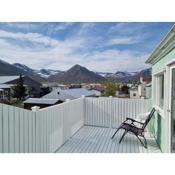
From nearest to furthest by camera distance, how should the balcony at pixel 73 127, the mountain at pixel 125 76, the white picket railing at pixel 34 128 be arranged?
the white picket railing at pixel 34 128 → the balcony at pixel 73 127 → the mountain at pixel 125 76

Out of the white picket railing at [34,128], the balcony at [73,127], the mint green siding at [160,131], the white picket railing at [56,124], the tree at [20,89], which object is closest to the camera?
the white picket railing at [34,128]

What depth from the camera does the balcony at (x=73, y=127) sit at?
2.99m

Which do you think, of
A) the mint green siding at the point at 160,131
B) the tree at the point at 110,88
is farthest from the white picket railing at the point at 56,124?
the tree at the point at 110,88

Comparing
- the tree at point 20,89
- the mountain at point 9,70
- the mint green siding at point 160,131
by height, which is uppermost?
the mountain at point 9,70

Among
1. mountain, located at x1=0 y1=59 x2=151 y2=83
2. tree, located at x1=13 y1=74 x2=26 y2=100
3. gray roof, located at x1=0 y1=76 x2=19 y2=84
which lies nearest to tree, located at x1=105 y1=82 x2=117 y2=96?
mountain, located at x1=0 y1=59 x2=151 y2=83

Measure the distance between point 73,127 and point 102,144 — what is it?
1178mm

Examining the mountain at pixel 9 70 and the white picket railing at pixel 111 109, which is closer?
the white picket railing at pixel 111 109

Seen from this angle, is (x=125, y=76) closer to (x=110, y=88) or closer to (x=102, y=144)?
(x=110, y=88)

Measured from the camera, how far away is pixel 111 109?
6.72 m

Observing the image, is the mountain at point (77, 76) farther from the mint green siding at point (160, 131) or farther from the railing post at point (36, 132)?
the railing post at point (36, 132)

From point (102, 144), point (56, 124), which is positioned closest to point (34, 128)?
point (56, 124)

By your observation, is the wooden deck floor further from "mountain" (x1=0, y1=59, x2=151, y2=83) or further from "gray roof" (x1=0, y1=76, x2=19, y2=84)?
"gray roof" (x1=0, y1=76, x2=19, y2=84)
